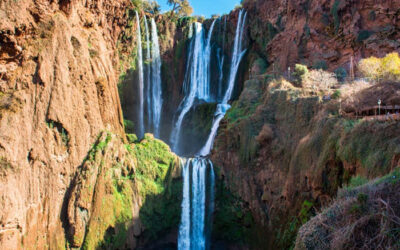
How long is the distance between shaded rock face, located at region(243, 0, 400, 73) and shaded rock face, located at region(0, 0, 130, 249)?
17276 millimetres

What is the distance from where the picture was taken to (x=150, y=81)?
35.1m

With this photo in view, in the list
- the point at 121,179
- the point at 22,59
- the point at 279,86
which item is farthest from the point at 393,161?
the point at 22,59

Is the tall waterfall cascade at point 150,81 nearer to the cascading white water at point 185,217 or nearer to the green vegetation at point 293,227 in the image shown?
the cascading white water at point 185,217

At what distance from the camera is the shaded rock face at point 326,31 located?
24906 mm

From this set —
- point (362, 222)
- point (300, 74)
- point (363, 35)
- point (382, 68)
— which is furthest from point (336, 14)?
point (362, 222)

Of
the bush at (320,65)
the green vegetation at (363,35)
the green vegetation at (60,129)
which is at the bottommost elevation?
the green vegetation at (60,129)

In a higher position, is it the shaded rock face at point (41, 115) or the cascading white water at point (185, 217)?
the shaded rock face at point (41, 115)

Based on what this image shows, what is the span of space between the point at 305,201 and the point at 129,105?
22376mm

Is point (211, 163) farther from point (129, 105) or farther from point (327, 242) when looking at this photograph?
point (327, 242)

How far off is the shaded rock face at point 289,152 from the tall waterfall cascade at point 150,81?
11.5 metres

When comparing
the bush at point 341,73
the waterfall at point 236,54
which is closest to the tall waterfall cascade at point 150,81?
the waterfall at point 236,54

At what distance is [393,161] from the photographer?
10.6 m

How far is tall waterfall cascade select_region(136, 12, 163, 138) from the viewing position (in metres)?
33.7

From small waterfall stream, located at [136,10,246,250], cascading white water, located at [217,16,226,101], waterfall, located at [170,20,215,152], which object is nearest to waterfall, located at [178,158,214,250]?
small waterfall stream, located at [136,10,246,250]
